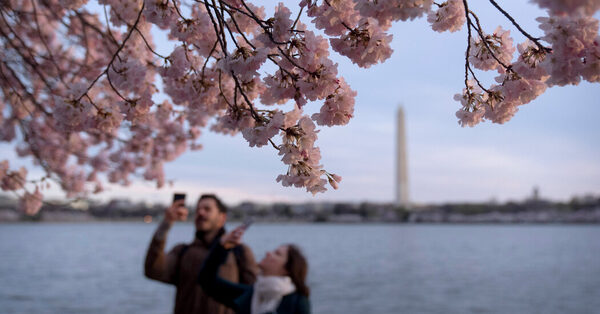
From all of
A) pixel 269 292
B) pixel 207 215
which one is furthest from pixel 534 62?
pixel 207 215

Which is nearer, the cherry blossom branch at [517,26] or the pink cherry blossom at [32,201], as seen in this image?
the cherry blossom branch at [517,26]

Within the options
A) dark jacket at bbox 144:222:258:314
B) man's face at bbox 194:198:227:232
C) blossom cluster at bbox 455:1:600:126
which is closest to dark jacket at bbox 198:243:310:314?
dark jacket at bbox 144:222:258:314

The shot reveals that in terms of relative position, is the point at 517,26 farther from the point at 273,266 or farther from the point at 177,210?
the point at 177,210

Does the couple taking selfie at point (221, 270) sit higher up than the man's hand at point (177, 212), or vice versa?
the man's hand at point (177, 212)

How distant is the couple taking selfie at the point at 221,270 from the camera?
12.4ft

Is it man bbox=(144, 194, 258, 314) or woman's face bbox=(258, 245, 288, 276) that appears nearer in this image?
woman's face bbox=(258, 245, 288, 276)

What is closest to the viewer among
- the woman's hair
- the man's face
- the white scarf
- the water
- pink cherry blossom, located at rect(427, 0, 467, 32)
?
pink cherry blossom, located at rect(427, 0, 467, 32)

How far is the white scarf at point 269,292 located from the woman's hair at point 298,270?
A: 52 mm

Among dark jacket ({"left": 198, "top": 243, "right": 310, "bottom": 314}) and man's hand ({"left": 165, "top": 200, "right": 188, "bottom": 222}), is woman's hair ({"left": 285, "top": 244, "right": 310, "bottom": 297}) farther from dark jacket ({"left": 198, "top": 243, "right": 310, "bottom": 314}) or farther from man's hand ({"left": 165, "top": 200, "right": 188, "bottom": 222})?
man's hand ({"left": 165, "top": 200, "right": 188, "bottom": 222})

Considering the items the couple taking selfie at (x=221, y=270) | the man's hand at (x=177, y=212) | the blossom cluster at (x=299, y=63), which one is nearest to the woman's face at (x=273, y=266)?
the couple taking selfie at (x=221, y=270)

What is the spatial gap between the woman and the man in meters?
0.16

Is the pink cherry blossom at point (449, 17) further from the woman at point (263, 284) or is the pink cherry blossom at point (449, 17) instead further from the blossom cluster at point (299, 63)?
the woman at point (263, 284)

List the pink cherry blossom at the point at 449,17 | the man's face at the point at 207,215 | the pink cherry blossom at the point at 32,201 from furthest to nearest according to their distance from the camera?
the pink cherry blossom at the point at 32,201, the man's face at the point at 207,215, the pink cherry blossom at the point at 449,17

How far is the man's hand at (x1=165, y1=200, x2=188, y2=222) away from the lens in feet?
13.3
